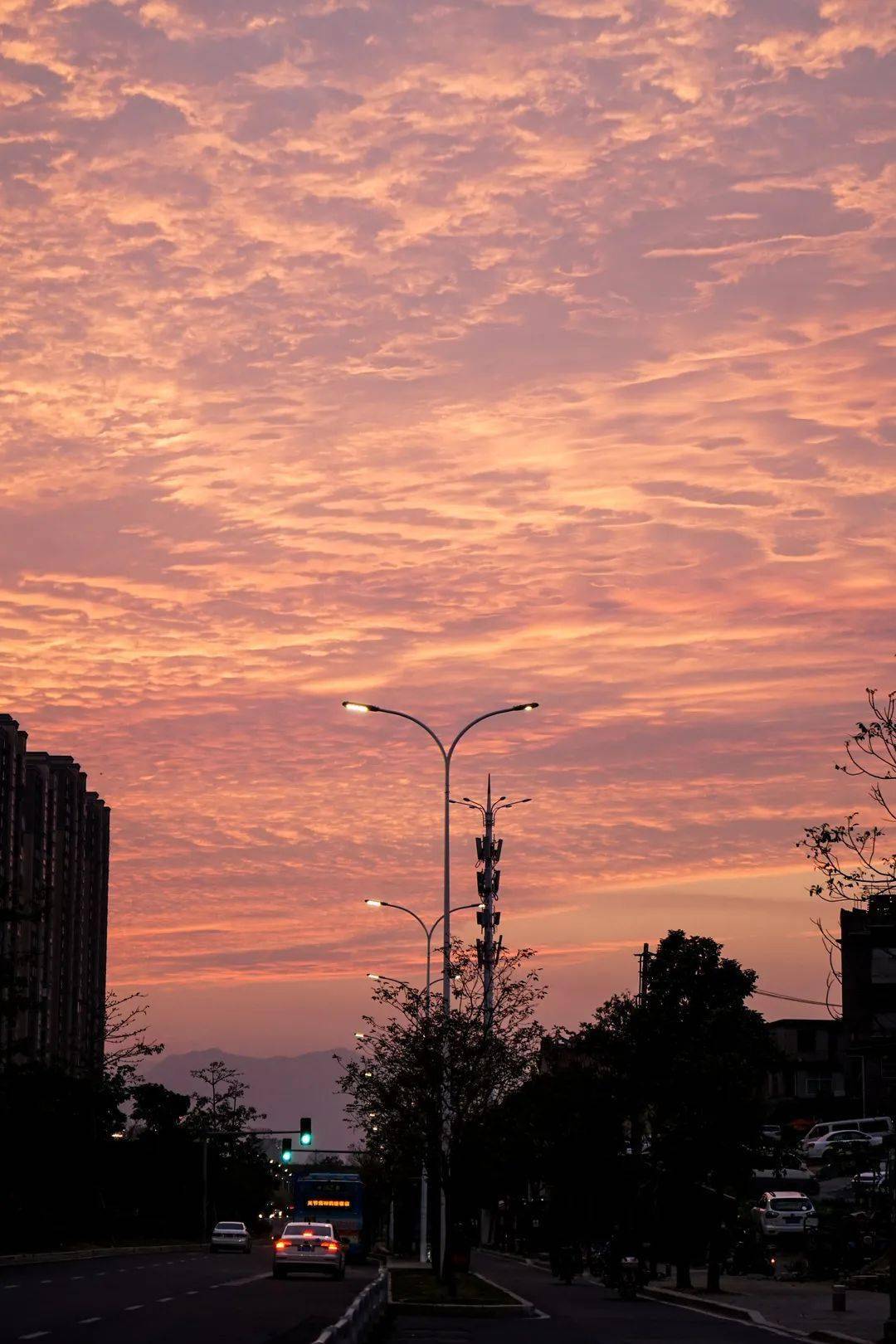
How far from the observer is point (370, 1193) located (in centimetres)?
9944

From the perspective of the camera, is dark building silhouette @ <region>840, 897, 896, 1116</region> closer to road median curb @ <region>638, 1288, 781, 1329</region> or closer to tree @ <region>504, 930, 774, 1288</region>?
tree @ <region>504, 930, 774, 1288</region>

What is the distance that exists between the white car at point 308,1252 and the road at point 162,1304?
20.3 inches

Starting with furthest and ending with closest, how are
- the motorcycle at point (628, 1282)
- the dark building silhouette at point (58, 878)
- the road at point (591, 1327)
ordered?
the dark building silhouette at point (58, 878) → the motorcycle at point (628, 1282) → the road at point (591, 1327)

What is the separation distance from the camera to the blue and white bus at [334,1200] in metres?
75.8

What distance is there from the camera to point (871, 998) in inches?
1939

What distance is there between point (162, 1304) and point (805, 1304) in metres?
16.8

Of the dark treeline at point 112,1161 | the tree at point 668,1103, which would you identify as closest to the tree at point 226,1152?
the dark treeline at point 112,1161

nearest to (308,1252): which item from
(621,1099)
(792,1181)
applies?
(621,1099)

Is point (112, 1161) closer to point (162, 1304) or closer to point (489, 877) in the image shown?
point (489, 877)

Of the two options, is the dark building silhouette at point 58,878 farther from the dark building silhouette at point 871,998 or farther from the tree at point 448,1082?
the tree at point 448,1082

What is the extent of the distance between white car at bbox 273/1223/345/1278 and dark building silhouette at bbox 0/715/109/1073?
83949 mm

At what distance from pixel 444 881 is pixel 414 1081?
11221 millimetres

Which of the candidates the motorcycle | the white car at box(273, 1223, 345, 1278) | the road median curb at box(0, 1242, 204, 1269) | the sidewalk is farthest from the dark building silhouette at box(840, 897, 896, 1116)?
the road median curb at box(0, 1242, 204, 1269)

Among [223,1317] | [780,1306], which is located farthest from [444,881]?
[223,1317]
